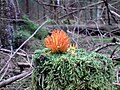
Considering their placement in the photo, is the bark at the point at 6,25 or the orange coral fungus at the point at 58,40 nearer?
the orange coral fungus at the point at 58,40

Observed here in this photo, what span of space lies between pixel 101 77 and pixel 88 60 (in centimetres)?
16

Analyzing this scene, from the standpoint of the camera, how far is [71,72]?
1.75 meters

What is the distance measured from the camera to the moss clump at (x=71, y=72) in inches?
68.9

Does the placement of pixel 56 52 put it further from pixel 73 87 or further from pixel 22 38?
pixel 22 38

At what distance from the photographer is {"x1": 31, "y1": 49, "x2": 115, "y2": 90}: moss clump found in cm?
175

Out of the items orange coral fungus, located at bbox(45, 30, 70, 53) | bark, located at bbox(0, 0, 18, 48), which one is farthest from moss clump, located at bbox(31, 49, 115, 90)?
bark, located at bbox(0, 0, 18, 48)

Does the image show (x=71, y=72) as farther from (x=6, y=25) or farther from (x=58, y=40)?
(x=6, y=25)

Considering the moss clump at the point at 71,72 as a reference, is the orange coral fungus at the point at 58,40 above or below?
above

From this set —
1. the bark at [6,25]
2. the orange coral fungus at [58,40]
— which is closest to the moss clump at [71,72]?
the orange coral fungus at [58,40]

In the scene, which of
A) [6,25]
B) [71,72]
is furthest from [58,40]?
[6,25]

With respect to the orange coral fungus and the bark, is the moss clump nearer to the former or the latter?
the orange coral fungus

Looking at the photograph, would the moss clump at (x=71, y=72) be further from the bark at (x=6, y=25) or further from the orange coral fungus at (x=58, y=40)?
the bark at (x=6, y=25)

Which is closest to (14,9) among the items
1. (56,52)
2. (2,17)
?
(2,17)

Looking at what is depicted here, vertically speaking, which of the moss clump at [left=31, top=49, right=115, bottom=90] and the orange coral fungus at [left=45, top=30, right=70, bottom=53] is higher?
the orange coral fungus at [left=45, top=30, right=70, bottom=53]
